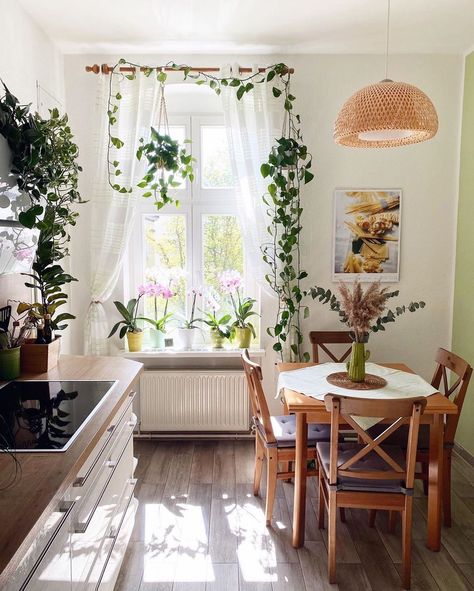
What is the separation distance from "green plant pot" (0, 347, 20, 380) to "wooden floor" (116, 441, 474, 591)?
3.35ft

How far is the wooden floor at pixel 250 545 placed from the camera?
2188 millimetres

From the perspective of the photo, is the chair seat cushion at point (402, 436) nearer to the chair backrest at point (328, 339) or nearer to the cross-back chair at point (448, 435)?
the cross-back chair at point (448, 435)

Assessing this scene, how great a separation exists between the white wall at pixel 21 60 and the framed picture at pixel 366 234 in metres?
2.02

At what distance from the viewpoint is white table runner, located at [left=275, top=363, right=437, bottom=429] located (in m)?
2.46

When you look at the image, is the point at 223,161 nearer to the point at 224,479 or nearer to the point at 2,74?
the point at 2,74

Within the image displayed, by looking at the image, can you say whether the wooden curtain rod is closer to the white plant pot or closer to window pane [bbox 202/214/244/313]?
window pane [bbox 202/214/244/313]

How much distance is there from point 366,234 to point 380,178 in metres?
0.40

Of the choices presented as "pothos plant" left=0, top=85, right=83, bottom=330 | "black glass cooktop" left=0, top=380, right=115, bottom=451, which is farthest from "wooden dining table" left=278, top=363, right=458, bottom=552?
"pothos plant" left=0, top=85, right=83, bottom=330

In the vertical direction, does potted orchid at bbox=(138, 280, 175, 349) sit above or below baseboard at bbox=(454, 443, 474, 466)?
above

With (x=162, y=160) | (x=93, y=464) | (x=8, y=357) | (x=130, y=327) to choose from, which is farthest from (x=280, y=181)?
(x=93, y=464)

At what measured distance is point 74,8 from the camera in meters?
2.74

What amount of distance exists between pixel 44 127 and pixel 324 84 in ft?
6.97

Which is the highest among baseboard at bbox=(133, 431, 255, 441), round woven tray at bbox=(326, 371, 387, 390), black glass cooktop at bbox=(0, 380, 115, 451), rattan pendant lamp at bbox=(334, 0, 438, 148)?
rattan pendant lamp at bbox=(334, 0, 438, 148)

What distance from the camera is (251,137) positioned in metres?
3.36
